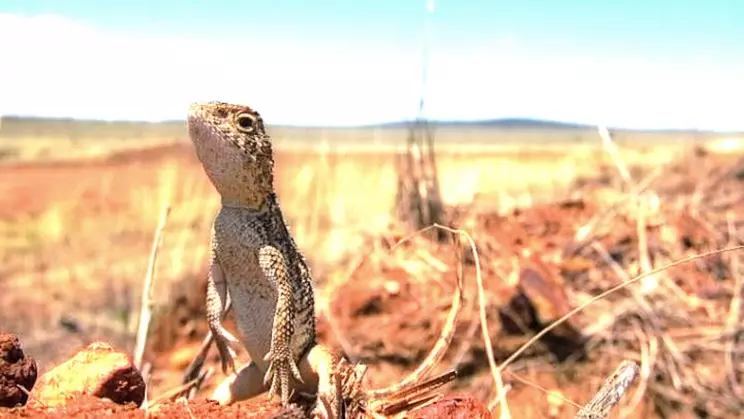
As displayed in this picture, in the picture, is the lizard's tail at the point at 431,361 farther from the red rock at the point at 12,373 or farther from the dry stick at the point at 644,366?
the dry stick at the point at 644,366

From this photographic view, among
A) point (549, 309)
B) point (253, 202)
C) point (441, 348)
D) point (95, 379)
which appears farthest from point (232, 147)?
point (549, 309)

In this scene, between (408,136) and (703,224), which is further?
(703,224)

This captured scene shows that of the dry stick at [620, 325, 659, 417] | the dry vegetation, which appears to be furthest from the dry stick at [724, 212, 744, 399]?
the dry stick at [620, 325, 659, 417]

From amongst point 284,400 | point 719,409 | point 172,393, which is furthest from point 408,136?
point 284,400

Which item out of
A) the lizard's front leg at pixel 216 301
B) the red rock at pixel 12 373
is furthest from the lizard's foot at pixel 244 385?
the red rock at pixel 12 373

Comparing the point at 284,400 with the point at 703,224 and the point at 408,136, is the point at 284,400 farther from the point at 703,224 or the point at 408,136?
the point at 703,224

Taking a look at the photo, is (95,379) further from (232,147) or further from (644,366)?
(644,366)
